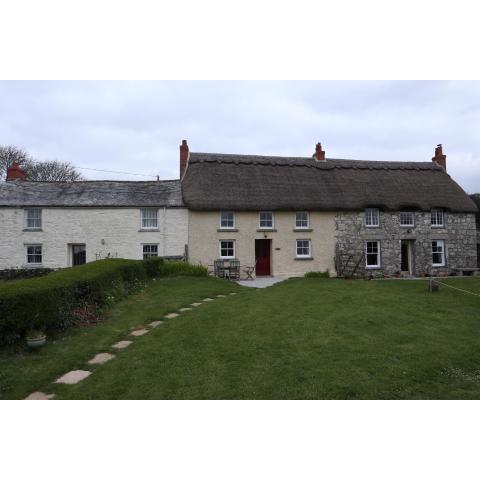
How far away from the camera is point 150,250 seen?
19406 mm

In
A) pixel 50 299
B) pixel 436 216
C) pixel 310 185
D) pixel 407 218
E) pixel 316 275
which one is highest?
pixel 310 185

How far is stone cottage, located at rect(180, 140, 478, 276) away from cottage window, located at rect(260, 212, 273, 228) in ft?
0.24

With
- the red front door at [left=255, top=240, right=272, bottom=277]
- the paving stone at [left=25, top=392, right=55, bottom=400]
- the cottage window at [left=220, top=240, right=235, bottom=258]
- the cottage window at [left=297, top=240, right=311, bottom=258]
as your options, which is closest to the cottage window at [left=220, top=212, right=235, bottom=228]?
the cottage window at [left=220, top=240, right=235, bottom=258]

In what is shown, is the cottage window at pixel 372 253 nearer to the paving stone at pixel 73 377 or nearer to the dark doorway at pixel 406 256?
the dark doorway at pixel 406 256

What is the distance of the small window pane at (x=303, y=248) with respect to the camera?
2020cm

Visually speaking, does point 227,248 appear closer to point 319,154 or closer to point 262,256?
point 262,256

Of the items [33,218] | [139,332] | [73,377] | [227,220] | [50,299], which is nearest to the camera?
[73,377]

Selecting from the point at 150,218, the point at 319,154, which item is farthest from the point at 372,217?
the point at 150,218

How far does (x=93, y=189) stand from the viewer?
20.6 meters

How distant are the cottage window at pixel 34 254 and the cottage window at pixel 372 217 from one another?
66.3 ft

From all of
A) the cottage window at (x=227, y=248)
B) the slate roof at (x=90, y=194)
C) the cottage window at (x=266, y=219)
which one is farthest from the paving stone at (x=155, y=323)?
the cottage window at (x=266, y=219)

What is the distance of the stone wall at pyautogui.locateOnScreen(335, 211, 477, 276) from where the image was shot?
2050 centimetres

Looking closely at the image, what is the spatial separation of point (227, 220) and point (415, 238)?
12394 millimetres

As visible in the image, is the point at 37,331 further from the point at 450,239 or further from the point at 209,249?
the point at 450,239
